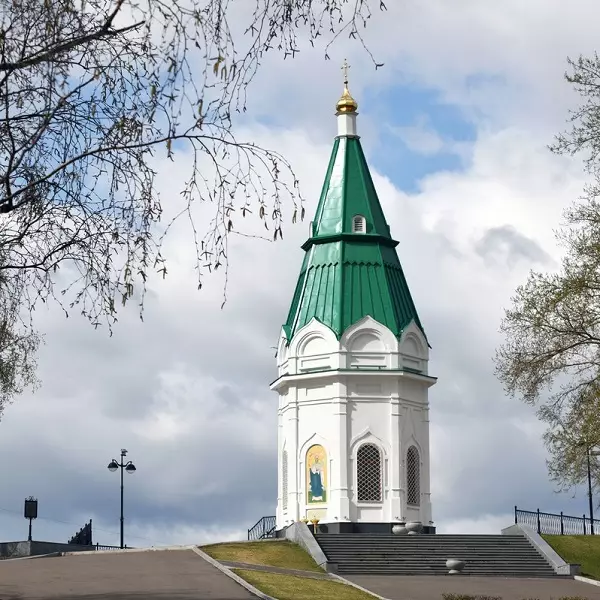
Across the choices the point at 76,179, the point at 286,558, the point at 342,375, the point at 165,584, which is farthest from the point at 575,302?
the point at 342,375

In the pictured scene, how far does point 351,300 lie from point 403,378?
321 cm

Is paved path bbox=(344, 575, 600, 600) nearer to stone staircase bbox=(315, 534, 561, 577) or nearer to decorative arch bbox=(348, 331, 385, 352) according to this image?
stone staircase bbox=(315, 534, 561, 577)

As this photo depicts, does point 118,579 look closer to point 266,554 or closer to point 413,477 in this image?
point 266,554

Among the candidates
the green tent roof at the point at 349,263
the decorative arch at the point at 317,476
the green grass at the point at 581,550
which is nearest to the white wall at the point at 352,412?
the decorative arch at the point at 317,476

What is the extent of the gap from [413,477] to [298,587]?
17.9 m

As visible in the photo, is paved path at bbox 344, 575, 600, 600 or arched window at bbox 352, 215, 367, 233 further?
arched window at bbox 352, 215, 367, 233

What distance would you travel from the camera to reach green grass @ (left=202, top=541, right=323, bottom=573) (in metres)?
32.0

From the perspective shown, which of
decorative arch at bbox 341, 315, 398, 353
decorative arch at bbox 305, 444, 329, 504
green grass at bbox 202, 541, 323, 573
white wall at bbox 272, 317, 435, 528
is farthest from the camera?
decorative arch at bbox 341, 315, 398, 353

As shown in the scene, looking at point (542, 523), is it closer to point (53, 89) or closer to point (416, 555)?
point (416, 555)

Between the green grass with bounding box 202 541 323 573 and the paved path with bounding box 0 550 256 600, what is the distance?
1.30 metres

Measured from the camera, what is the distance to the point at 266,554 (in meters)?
33.4

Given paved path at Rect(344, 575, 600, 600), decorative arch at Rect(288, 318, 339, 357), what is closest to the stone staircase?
paved path at Rect(344, 575, 600, 600)

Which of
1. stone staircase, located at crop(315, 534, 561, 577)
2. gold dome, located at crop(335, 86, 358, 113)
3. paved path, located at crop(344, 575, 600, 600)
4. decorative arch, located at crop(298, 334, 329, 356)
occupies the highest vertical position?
gold dome, located at crop(335, 86, 358, 113)

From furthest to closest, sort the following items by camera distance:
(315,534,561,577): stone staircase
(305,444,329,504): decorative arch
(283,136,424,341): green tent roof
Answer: (283,136,424,341): green tent roof < (305,444,329,504): decorative arch < (315,534,561,577): stone staircase
